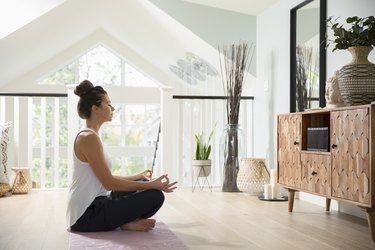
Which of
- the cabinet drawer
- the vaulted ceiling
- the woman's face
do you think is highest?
the vaulted ceiling

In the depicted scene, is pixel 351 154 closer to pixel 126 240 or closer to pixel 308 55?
pixel 126 240

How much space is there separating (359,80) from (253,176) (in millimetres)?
2127

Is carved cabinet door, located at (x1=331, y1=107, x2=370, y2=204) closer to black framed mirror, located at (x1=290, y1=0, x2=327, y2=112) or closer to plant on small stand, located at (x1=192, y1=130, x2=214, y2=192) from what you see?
black framed mirror, located at (x1=290, y1=0, x2=327, y2=112)

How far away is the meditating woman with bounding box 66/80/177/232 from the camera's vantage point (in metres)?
2.87

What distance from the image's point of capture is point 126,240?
109 inches

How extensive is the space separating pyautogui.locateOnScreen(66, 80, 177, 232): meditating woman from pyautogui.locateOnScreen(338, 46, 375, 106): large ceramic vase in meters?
1.28

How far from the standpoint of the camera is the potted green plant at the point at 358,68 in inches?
123

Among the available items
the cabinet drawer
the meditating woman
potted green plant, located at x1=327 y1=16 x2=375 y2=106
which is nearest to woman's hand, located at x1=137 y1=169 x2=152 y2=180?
the meditating woman

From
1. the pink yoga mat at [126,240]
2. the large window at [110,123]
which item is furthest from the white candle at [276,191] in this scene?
the large window at [110,123]

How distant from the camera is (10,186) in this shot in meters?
5.17

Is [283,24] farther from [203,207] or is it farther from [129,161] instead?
[129,161]

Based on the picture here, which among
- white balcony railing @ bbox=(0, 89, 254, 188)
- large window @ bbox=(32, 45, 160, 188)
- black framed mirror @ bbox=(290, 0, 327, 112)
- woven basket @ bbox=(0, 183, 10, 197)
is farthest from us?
large window @ bbox=(32, 45, 160, 188)

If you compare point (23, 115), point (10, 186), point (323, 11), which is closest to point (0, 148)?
point (10, 186)

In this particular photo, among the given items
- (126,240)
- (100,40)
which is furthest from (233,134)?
(100,40)
